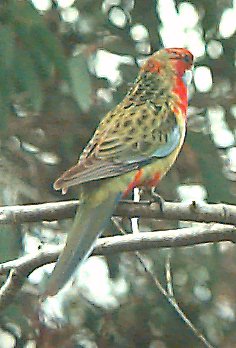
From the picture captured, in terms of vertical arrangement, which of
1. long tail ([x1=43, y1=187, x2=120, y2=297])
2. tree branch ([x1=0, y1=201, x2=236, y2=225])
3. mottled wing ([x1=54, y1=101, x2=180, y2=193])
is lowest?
long tail ([x1=43, y1=187, x2=120, y2=297])

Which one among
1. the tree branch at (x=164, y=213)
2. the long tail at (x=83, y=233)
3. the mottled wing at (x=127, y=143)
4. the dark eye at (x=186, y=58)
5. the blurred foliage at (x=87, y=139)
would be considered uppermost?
the dark eye at (x=186, y=58)

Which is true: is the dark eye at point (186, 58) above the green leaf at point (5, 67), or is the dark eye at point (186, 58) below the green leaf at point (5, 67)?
above

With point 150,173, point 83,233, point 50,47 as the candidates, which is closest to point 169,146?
point 150,173

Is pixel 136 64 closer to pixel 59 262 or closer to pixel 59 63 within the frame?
pixel 59 63

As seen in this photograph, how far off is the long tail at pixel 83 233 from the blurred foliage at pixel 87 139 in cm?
108

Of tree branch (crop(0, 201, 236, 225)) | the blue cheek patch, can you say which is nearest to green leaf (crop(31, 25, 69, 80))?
the blue cheek patch

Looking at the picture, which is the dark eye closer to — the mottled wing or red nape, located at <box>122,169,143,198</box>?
the mottled wing

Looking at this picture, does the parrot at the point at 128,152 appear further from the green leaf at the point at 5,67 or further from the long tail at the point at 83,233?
the green leaf at the point at 5,67

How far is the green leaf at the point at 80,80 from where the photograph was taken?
111 inches

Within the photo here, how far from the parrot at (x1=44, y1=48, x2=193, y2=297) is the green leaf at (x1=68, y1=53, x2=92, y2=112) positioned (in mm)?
625

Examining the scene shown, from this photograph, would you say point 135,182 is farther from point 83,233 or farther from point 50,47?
point 50,47

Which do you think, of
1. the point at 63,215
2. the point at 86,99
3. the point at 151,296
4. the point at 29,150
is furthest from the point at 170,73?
the point at 151,296

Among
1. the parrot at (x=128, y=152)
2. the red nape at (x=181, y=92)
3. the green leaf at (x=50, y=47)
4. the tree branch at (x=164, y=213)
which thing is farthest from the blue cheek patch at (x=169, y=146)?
the green leaf at (x=50, y=47)

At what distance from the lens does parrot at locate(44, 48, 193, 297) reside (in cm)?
174
